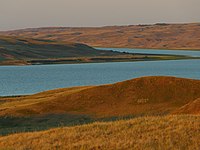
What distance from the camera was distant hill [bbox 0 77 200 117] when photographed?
132 ft

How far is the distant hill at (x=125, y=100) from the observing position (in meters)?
40.3

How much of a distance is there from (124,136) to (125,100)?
21990 millimetres

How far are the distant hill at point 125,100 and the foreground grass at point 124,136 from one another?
14.8 m

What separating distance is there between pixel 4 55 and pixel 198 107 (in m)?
148

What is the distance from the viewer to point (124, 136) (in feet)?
69.2

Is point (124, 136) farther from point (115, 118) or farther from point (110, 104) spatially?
point (110, 104)

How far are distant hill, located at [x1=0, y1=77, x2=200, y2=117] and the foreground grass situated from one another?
14812 mm

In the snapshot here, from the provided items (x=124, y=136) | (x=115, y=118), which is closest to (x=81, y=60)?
(x=115, y=118)

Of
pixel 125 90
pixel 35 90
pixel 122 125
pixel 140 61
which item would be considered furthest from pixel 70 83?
pixel 140 61

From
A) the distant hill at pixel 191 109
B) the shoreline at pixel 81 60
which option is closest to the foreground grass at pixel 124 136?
the distant hill at pixel 191 109

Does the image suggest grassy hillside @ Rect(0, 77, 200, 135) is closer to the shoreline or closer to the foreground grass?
the foreground grass

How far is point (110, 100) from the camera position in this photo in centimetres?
4297

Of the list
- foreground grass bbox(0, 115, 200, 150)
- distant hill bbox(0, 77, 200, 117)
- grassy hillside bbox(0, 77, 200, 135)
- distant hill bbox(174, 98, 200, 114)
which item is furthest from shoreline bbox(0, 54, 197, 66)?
foreground grass bbox(0, 115, 200, 150)

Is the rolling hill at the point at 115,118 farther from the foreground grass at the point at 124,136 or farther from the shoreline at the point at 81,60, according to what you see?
the shoreline at the point at 81,60
